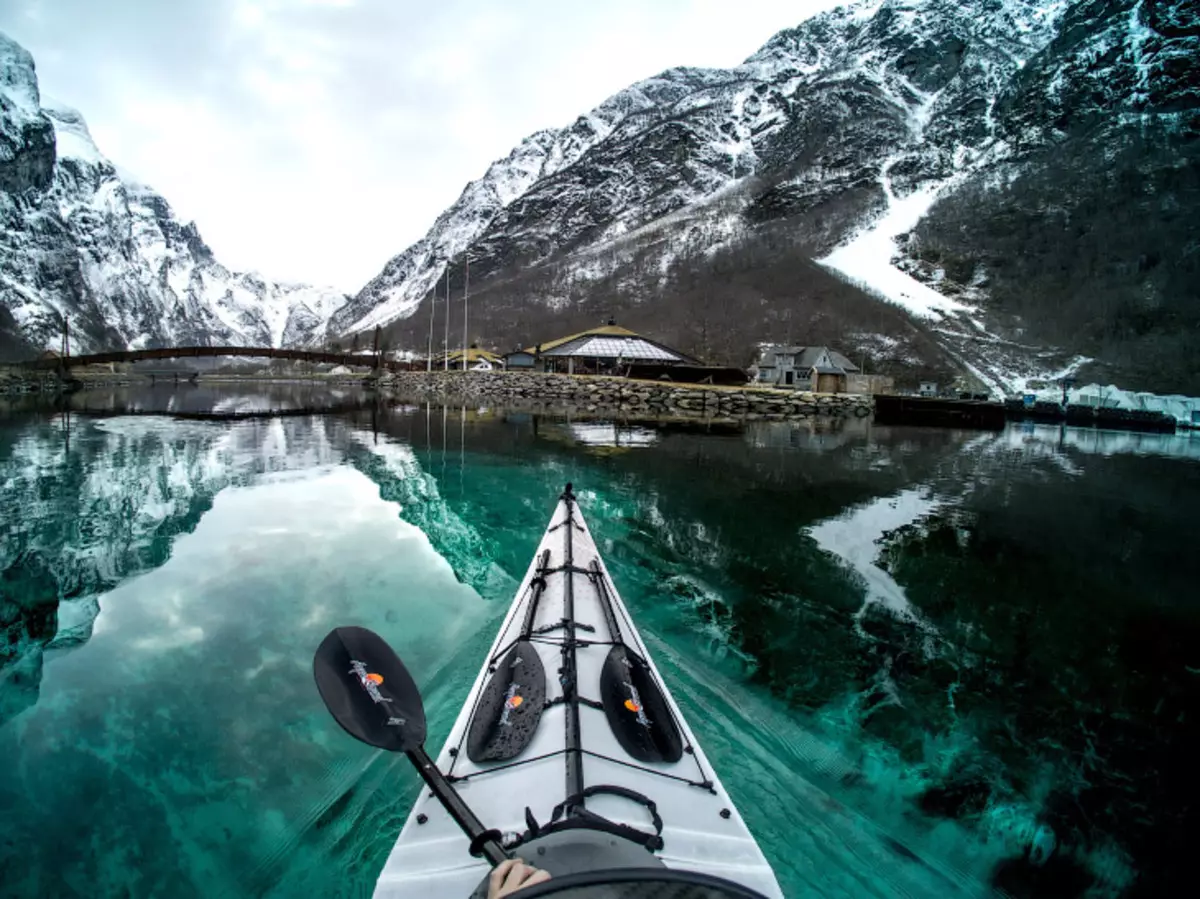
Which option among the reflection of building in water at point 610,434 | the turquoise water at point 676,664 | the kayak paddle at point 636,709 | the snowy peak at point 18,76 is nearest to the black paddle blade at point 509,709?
the kayak paddle at point 636,709

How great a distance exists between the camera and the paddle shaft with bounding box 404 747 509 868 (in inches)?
111

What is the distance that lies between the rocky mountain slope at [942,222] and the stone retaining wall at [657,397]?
38.5 metres

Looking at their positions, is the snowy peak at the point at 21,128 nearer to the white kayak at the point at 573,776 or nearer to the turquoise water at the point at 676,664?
the turquoise water at the point at 676,664

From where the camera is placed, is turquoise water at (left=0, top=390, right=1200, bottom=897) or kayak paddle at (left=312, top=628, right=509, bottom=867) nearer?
kayak paddle at (left=312, top=628, right=509, bottom=867)

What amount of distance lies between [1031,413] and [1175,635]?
60691 millimetres

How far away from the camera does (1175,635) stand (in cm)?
904

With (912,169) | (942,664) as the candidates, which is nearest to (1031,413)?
(942,664)

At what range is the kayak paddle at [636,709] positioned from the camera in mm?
3779

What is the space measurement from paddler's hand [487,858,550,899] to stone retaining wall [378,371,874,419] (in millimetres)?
42815

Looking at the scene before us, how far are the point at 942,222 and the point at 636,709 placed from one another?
144 m

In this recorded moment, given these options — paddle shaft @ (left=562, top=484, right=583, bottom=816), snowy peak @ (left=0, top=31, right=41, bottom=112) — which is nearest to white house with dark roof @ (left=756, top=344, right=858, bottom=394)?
paddle shaft @ (left=562, top=484, right=583, bottom=816)

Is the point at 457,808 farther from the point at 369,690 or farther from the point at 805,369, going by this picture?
the point at 805,369

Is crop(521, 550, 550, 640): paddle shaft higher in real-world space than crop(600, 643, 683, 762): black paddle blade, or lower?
higher

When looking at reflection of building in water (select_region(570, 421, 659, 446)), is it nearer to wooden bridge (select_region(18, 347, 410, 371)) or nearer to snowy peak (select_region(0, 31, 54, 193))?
wooden bridge (select_region(18, 347, 410, 371))
